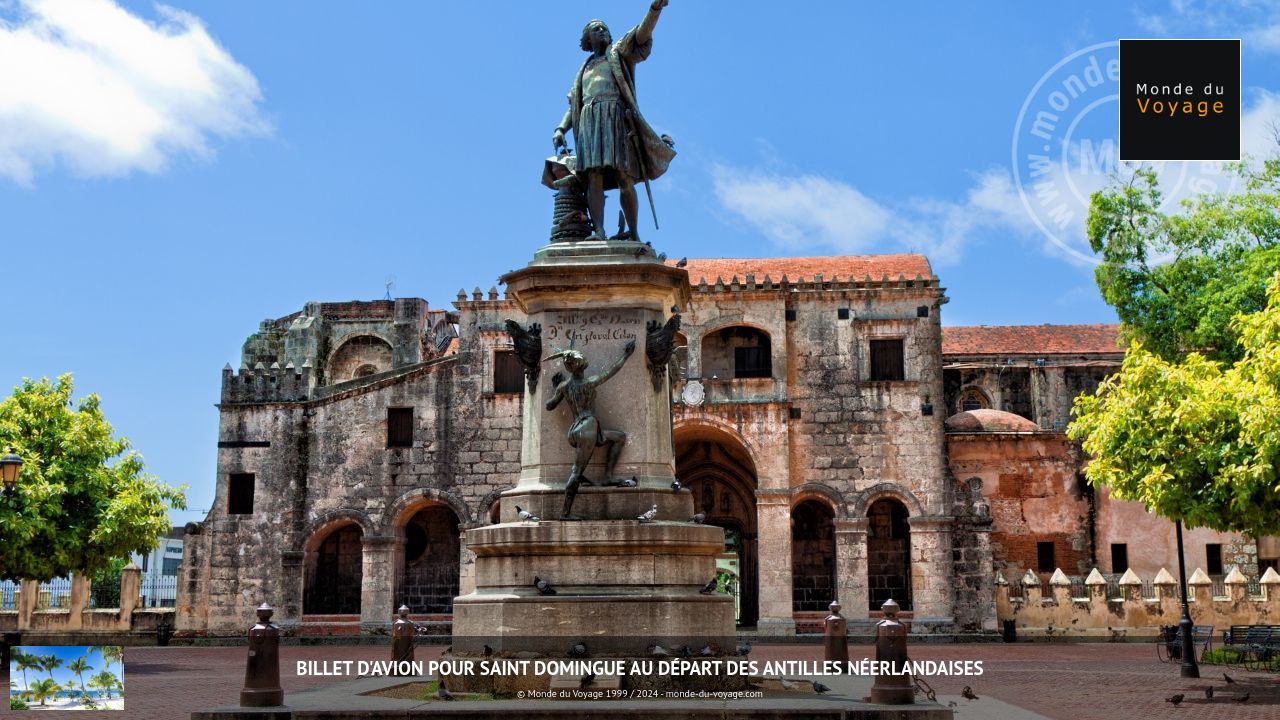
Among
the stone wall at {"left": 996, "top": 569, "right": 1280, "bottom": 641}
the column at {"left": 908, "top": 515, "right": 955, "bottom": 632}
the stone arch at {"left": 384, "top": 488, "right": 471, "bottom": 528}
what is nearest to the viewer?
the stone wall at {"left": 996, "top": 569, "right": 1280, "bottom": 641}

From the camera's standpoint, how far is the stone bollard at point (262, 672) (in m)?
10.3

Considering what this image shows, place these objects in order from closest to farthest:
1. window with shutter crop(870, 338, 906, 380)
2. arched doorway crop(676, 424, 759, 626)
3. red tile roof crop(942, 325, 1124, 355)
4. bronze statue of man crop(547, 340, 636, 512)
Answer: bronze statue of man crop(547, 340, 636, 512), window with shutter crop(870, 338, 906, 380), arched doorway crop(676, 424, 759, 626), red tile roof crop(942, 325, 1124, 355)

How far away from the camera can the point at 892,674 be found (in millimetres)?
10547

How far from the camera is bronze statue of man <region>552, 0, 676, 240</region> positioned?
12906mm

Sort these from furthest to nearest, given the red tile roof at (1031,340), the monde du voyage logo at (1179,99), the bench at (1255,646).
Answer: the red tile roof at (1031,340)
the monde du voyage logo at (1179,99)
the bench at (1255,646)

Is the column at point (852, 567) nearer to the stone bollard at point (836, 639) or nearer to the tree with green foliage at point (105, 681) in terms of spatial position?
the stone bollard at point (836, 639)

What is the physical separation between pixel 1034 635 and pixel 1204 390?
55.4ft

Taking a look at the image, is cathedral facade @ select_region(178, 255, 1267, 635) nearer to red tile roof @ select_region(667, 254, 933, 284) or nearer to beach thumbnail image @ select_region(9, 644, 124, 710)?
red tile roof @ select_region(667, 254, 933, 284)

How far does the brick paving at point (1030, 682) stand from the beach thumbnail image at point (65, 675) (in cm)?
316

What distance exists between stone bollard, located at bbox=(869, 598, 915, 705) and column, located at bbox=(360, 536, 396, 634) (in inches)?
1038

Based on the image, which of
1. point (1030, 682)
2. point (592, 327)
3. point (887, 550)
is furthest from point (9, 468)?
point (887, 550)

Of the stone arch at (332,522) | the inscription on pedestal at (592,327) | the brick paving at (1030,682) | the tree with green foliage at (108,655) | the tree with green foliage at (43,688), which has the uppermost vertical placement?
the inscription on pedestal at (592,327)

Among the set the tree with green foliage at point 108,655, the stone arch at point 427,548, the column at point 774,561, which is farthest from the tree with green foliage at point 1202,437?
the stone arch at point 427,548

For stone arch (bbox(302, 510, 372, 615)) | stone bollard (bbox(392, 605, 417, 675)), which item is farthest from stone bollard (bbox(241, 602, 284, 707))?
stone arch (bbox(302, 510, 372, 615))
